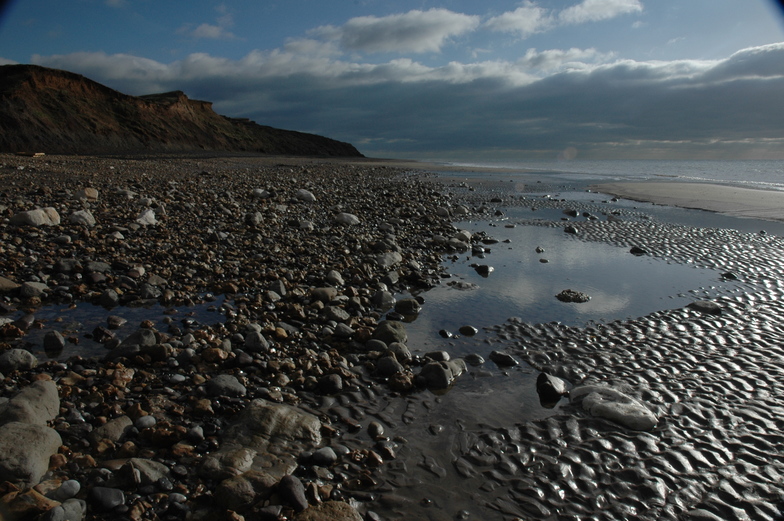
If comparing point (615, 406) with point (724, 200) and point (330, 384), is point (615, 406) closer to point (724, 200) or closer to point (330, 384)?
point (330, 384)

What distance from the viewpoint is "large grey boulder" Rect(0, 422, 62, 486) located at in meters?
2.25

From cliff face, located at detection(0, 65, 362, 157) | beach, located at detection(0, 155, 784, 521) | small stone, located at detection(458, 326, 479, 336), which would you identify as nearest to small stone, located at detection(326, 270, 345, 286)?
beach, located at detection(0, 155, 784, 521)

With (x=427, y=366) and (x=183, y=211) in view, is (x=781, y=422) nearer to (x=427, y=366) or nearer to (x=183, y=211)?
(x=427, y=366)

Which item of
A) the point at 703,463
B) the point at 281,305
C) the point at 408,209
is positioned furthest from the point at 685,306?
the point at 408,209

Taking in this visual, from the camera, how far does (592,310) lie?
591cm

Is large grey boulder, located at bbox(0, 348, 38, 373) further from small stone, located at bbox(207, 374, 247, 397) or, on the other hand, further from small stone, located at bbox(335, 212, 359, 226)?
small stone, located at bbox(335, 212, 359, 226)

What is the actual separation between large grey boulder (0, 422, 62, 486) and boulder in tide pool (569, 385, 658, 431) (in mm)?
3659

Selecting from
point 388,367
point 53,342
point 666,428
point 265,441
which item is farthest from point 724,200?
point 53,342

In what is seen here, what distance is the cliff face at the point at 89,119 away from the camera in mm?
37906

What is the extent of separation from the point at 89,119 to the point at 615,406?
5322 centimetres

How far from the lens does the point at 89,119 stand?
43312mm

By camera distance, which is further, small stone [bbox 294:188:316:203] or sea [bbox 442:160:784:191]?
sea [bbox 442:160:784:191]

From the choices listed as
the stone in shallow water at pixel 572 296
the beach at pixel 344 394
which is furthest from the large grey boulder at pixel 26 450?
the stone in shallow water at pixel 572 296

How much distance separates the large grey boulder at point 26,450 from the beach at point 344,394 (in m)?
0.01
